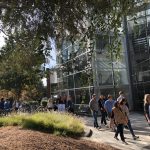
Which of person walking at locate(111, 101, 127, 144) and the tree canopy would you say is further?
person walking at locate(111, 101, 127, 144)

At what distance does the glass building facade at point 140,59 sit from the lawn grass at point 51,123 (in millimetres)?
13789

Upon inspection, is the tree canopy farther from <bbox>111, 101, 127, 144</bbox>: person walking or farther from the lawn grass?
the lawn grass

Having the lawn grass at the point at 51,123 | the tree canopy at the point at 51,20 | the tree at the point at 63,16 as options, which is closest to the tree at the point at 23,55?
the tree canopy at the point at 51,20

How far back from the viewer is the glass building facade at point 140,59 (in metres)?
30.1

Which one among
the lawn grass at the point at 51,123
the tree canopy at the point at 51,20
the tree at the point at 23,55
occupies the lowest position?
the lawn grass at the point at 51,123

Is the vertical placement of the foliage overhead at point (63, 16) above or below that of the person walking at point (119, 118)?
above

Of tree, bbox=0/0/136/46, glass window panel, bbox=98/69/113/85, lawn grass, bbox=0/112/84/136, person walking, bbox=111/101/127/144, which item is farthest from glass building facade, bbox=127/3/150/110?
tree, bbox=0/0/136/46

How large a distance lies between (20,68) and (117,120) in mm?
4363

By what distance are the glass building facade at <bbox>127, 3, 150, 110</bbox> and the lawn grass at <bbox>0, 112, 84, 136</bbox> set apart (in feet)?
45.2

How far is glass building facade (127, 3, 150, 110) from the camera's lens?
3009 cm

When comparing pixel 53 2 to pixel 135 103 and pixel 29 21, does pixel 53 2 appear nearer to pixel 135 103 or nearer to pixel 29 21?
pixel 29 21

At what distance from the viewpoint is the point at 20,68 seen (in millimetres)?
12008

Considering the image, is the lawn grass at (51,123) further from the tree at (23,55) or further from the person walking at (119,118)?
the tree at (23,55)

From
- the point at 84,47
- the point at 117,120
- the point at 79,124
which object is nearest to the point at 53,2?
the point at 84,47
